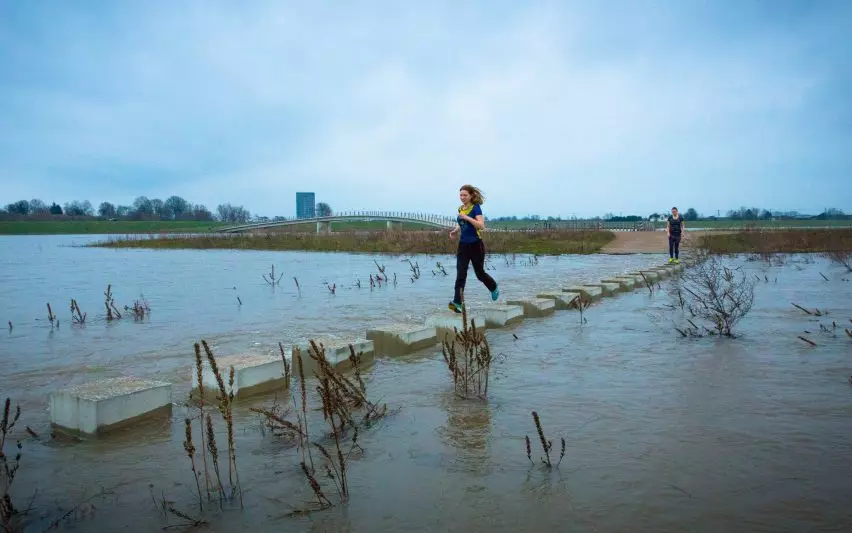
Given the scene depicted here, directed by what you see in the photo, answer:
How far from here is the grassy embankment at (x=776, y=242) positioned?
2700 centimetres

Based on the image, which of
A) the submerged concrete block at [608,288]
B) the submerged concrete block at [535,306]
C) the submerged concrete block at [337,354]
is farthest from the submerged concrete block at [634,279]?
the submerged concrete block at [337,354]

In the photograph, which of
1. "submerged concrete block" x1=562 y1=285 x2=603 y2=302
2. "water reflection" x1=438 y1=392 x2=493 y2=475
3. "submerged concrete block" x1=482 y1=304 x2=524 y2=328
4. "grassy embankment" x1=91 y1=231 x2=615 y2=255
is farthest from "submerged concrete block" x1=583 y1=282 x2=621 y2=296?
"grassy embankment" x1=91 y1=231 x2=615 y2=255

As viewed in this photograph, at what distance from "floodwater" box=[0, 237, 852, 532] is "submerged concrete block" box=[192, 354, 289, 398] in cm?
23

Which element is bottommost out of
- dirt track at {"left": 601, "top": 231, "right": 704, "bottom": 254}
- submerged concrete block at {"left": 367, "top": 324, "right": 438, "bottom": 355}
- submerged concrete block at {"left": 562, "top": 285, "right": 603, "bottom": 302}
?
submerged concrete block at {"left": 367, "top": 324, "right": 438, "bottom": 355}

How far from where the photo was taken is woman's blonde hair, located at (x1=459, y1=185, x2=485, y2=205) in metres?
9.08

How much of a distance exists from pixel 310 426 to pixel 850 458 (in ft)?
10.9

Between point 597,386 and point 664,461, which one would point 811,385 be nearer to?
point 597,386

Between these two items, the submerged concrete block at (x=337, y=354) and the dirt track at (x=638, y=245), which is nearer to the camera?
the submerged concrete block at (x=337, y=354)

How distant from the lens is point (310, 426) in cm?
434

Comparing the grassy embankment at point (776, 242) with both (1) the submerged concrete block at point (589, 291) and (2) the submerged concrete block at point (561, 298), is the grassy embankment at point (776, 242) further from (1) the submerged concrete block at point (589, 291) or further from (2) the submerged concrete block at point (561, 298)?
(2) the submerged concrete block at point (561, 298)

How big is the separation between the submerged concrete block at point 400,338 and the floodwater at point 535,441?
18cm

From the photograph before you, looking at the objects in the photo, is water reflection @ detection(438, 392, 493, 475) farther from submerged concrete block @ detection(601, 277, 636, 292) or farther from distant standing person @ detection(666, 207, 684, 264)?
distant standing person @ detection(666, 207, 684, 264)

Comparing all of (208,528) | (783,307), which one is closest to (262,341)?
(208,528)

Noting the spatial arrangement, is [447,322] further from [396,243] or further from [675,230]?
[396,243]
